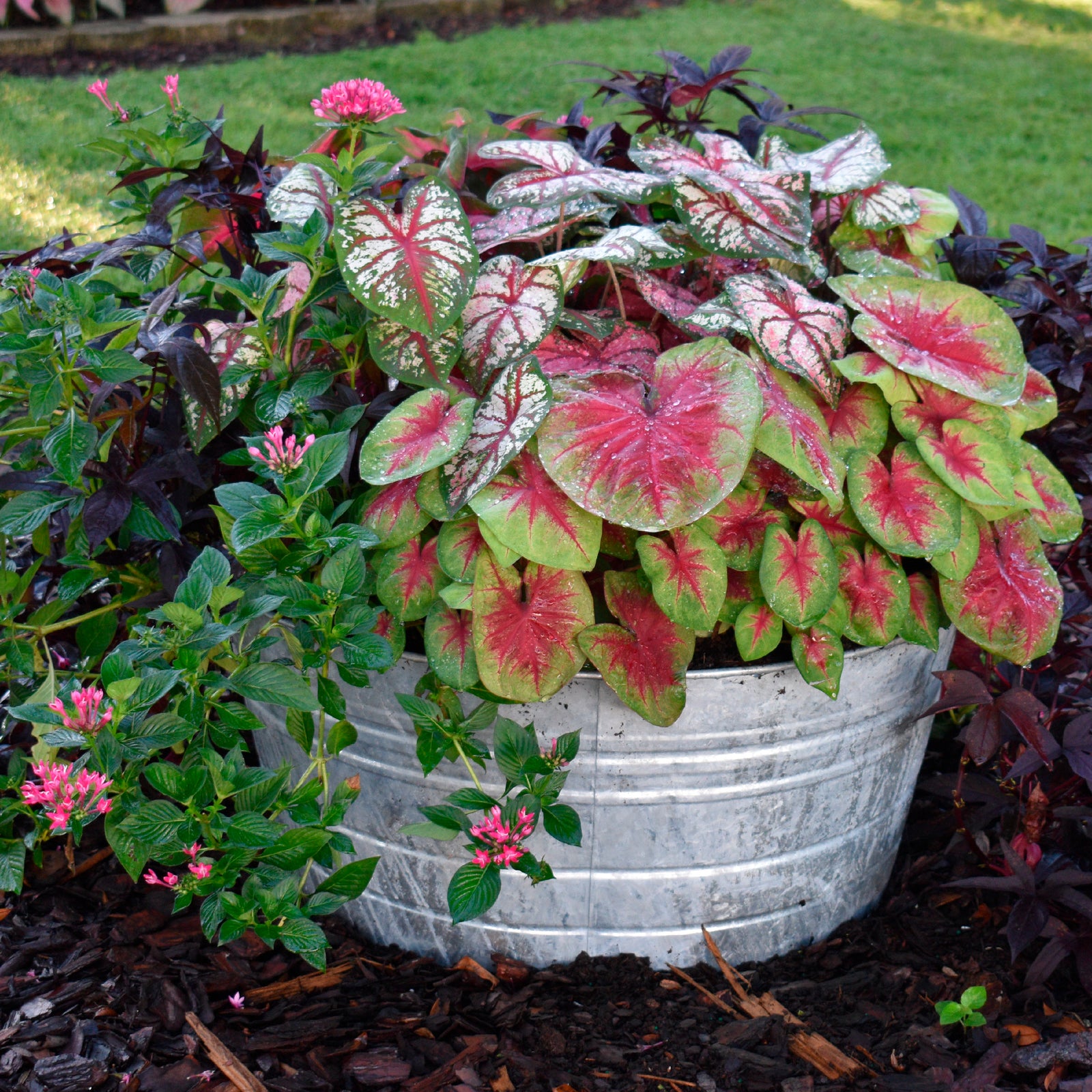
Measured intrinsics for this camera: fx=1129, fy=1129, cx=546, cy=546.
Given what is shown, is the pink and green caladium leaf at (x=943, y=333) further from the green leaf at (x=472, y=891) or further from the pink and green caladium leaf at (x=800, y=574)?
the green leaf at (x=472, y=891)

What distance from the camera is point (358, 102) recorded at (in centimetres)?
132

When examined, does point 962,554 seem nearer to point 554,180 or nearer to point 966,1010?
point 966,1010

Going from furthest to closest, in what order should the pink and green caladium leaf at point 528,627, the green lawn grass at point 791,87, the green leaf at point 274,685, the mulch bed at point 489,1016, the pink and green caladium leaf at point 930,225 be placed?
the green lawn grass at point 791,87
the pink and green caladium leaf at point 930,225
the mulch bed at point 489,1016
the pink and green caladium leaf at point 528,627
the green leaf at point 274,685

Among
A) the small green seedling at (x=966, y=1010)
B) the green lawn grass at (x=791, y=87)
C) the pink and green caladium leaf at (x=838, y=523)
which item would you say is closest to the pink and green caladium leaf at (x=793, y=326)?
the pink and green caladium leaf at (x=838, y=523)

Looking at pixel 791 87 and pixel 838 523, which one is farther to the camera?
pixel 791 87

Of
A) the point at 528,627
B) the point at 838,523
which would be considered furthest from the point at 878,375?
the point at 528,627

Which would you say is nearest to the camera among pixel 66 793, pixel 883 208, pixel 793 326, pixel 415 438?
pixel 66 793

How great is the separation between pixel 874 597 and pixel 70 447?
3.05 feet

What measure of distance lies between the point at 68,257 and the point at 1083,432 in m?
1.46

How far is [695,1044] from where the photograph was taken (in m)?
1.39

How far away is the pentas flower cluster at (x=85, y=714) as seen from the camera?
104 cm

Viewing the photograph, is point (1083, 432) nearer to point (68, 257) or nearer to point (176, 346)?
point (176, 346)

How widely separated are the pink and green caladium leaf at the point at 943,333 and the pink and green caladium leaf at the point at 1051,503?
0.10 meters

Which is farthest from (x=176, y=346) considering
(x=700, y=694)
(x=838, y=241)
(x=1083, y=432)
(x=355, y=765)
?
(x=1083, y=432)
